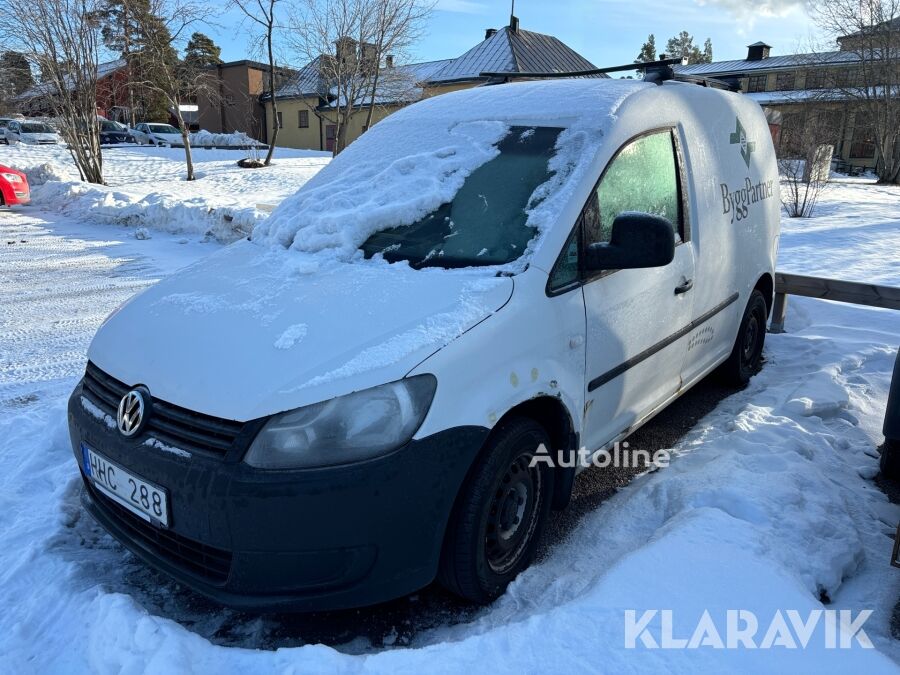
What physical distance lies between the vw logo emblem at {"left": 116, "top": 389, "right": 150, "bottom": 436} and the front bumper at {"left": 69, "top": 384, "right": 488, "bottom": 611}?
0.15 feet

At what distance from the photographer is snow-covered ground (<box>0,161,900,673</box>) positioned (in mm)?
1920

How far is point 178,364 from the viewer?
225 centimetres

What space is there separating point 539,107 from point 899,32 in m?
31.5

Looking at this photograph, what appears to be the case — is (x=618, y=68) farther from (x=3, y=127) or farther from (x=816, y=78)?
(x=3, y=127)

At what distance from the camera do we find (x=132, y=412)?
224 centimetres

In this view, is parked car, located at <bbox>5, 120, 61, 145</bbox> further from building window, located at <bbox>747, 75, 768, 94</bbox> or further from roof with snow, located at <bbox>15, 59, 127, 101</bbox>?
building window, located at <bbox>747, 75, 768, 94</bbox>

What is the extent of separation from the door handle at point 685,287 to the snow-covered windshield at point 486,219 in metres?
1.02

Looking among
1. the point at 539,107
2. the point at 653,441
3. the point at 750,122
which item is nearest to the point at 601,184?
the point at 539,107

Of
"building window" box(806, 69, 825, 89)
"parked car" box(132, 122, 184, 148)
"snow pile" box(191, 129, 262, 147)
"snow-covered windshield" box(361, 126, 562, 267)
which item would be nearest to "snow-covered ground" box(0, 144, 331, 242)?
"snow pile" box(191, 129, 262, 147)

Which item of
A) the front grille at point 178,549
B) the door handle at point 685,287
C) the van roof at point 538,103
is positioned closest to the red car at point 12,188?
the van roof at point 538,103

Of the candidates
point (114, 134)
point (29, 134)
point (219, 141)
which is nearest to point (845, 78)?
point (219, 141)

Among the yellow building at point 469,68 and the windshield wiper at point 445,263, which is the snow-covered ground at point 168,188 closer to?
the yellow building at point 469,68

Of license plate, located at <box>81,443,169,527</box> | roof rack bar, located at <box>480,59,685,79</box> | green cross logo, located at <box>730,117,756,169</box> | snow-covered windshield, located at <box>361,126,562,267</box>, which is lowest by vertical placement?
license plate, located at <box>81,443,169,527</box>

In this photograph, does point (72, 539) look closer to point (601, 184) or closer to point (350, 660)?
point (350, 660)
